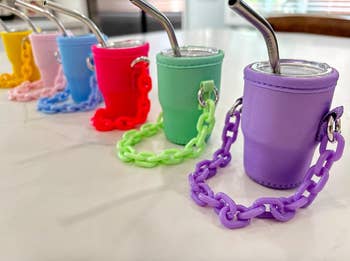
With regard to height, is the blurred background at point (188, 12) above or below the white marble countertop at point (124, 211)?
above

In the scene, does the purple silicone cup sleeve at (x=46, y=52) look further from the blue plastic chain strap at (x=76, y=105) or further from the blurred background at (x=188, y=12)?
the blurred background at (x=188, y=12)

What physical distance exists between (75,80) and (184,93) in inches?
9.6

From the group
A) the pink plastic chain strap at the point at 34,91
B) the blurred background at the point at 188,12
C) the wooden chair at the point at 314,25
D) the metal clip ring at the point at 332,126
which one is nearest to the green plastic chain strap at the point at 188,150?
the metal clip ring at the point at 332,126

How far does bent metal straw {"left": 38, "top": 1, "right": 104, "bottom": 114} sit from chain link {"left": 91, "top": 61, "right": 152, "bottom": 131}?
65 millimetres

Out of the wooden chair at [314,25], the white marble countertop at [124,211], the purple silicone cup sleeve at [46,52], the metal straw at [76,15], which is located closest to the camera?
the white marble countertop at [124,211]

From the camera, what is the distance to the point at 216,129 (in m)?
0.50

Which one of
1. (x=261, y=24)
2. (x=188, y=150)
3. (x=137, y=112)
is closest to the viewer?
(x=261, y=24)

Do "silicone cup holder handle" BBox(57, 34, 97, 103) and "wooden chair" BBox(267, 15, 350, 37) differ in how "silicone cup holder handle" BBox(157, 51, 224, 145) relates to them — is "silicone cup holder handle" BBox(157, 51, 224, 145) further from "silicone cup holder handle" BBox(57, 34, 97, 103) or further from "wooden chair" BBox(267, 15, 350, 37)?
"wooden chair" BBox(267, 15, 350, 37)

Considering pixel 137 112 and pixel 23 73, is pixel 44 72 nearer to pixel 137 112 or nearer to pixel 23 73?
pixel 23 73

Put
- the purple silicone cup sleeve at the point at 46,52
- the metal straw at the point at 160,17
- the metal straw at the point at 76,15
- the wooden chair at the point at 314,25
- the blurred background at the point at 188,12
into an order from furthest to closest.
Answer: the blurred background at the point at 188,12
the wooden chair at the point at 314,25
the purple silicone cup sleeve at the point at 46,52
the metal straw at the point at 76,15
the metal straw at the point at 160,17

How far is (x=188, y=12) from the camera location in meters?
2.44

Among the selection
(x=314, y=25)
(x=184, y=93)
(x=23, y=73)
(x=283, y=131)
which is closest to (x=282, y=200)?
(x=283, y=131)

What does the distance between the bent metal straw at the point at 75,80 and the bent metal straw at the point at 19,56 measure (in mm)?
113

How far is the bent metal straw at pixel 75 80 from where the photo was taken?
533mm
